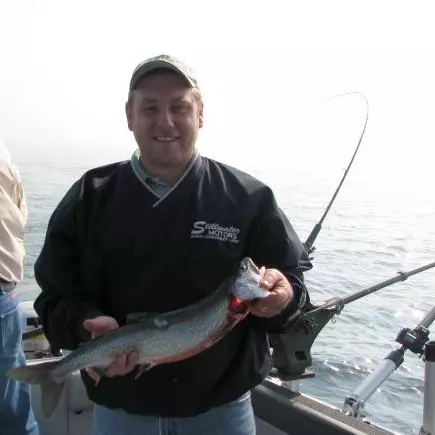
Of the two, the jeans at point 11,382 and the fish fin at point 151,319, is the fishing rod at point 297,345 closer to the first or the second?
the fish fin at point 151,319

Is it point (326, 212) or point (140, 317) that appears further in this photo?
point (326, 212)

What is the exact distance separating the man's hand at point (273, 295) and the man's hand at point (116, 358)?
536 mm

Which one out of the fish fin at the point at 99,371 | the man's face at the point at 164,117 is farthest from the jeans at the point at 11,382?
the man's face at the point at 164,117

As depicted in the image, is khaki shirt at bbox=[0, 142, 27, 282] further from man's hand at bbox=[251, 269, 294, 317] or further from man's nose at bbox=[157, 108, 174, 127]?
man's hand at bbox=[251, 269, 294, 317]

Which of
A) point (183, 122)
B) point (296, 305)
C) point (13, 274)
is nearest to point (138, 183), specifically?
point (183, 122)

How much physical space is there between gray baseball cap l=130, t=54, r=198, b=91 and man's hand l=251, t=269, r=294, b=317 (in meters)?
0.89

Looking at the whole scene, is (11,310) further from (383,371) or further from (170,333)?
(383,371)

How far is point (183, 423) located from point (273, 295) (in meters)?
0.69

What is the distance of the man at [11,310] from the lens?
3.53 m

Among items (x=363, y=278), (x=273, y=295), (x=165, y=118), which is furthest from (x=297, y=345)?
(x=363, y=278)

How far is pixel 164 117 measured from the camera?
7.66ft

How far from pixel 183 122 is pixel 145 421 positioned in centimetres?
128

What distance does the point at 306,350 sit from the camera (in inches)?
145

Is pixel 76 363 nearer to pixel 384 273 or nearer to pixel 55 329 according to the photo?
pixel 55 329
